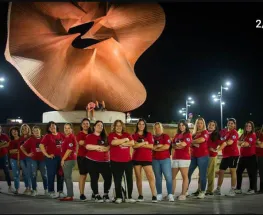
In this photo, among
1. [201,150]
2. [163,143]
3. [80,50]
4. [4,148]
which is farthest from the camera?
[80,50]

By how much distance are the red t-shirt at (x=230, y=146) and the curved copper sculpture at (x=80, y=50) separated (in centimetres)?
749

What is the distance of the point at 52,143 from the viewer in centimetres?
862

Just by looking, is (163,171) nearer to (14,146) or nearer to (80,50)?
(14,146)

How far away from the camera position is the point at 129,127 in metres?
14.0

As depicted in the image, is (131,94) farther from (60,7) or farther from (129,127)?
(60,7)

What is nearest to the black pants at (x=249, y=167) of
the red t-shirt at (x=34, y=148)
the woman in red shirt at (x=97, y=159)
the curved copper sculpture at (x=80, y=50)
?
the woman in red shirt at (x=97, y=159)

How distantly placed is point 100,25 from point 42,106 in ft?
93.6

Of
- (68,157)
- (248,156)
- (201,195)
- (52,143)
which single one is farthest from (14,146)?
(248,156)

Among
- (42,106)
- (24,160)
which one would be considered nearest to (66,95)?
(24,160)

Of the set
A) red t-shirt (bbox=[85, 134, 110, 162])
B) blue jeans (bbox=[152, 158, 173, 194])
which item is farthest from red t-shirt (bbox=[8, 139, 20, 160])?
blue jeans (bbox=[152, 158, 173, 194])

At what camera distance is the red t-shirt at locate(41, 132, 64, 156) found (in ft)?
28.3

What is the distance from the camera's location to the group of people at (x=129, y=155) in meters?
7.70

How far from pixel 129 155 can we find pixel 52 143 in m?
1.82

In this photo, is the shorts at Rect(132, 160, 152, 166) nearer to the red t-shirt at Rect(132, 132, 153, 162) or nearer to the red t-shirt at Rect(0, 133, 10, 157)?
the red t-shirt at Rect(132, 132, 153, 162)
